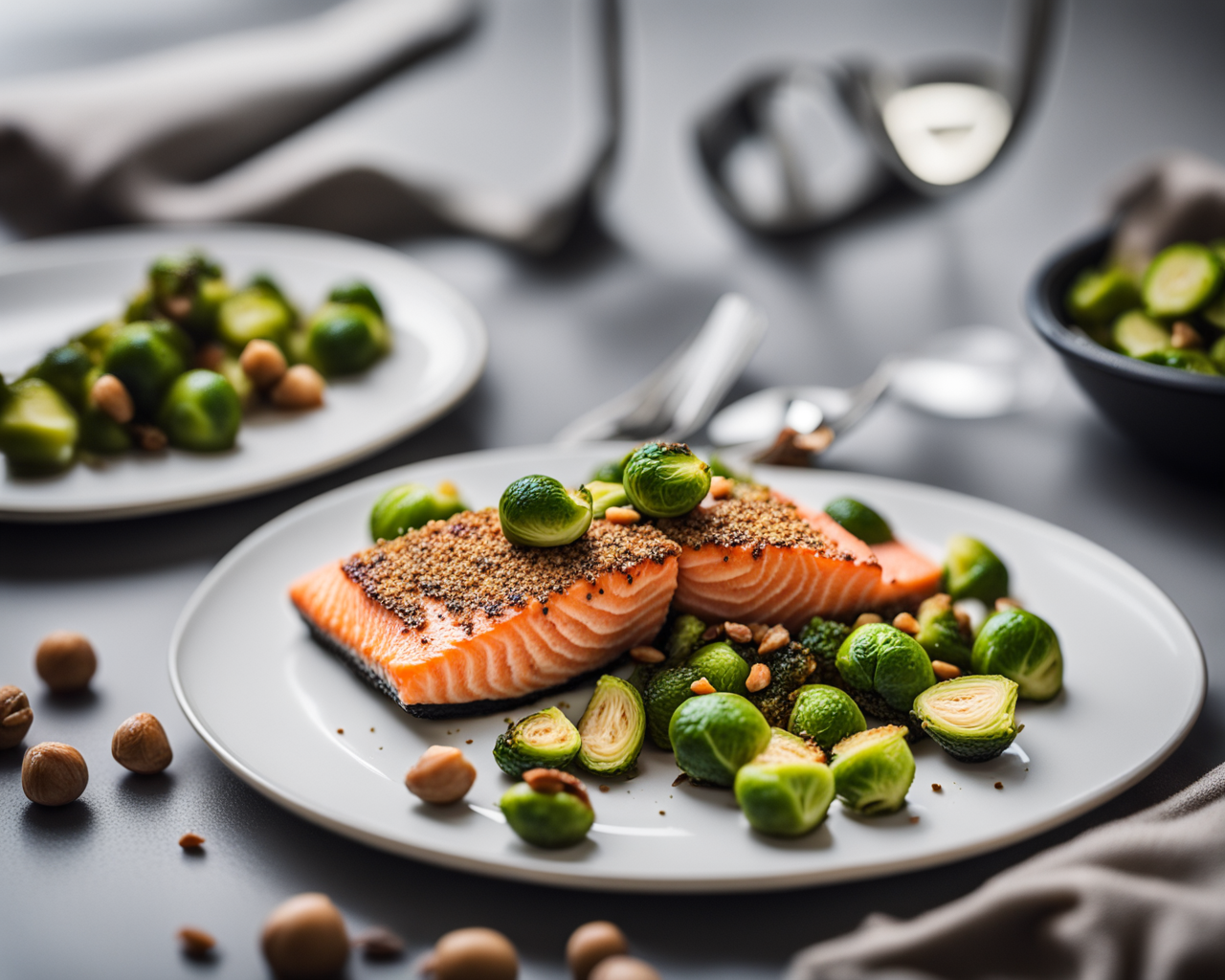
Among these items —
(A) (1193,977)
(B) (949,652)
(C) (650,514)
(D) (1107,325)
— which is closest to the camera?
(A) (1193,977)

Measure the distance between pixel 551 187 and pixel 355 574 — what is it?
119 inches

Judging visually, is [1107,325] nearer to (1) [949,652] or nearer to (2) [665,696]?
(1) [949,652]

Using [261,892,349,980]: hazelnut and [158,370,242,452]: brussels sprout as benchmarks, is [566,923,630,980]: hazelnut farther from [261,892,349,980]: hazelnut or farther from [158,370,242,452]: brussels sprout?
[158,370,242,452]: brussels sprout

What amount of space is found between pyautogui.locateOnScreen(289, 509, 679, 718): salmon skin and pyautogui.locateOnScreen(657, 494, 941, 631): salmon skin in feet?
0.26

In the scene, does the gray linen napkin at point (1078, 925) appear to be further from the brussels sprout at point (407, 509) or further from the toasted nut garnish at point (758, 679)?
the brussels sprout at point (407, 509)

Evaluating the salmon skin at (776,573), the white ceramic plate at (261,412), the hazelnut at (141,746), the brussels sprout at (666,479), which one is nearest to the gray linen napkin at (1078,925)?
the salmon skin at (776,573)

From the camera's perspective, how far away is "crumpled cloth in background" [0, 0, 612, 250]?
5316 mm

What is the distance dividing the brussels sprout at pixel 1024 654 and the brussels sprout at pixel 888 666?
13cm

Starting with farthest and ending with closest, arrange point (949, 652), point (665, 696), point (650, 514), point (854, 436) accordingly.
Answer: point (854, 436) → point (650, 514) → point (949, 652) → point (665, 696)

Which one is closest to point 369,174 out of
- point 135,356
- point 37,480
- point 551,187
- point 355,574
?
point 551,187

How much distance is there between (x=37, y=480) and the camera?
3.51 meters

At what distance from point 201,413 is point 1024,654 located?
7.88 feet

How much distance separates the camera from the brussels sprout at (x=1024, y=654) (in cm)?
258

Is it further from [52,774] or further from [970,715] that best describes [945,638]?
[52,774]
